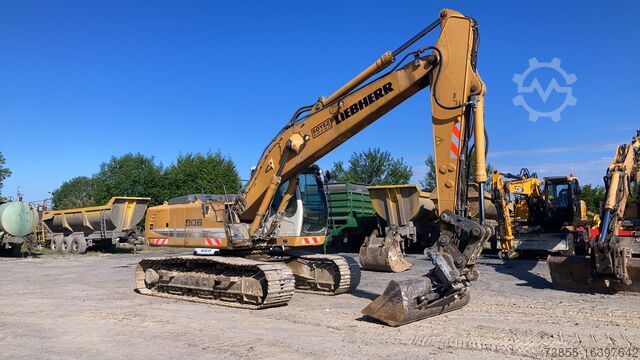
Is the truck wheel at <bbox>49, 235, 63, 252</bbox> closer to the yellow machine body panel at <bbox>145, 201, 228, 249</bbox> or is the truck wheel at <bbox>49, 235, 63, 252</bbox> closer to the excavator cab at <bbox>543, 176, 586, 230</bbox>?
the yellow machine body panel at <bbox>145, 201, 228, 249</bbox>

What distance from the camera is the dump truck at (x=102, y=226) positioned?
23594 mm

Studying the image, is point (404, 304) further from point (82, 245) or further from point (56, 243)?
point (56, 243)

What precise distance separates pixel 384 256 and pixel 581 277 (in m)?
5.02

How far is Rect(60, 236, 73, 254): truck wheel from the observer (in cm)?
2491

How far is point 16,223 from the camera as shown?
72.9 ft

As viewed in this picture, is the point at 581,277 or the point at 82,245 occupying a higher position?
the point at 82,245

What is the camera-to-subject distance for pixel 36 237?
26.2 m

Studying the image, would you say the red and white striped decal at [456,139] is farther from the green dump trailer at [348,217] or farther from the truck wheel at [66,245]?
the truck wheel at [66,245]

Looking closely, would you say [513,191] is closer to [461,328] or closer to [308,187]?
[308,187]

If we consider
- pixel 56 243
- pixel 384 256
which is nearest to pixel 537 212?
pixel 384 256

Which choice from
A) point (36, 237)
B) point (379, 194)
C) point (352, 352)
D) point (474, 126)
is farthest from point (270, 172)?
point (36, 237)

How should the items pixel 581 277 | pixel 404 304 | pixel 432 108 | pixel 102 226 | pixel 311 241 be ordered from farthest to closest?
1. pixel 102 226
2. pixel 581 277
3. pixel 311 241
4. pixel 432 108
5. pixel 404 304

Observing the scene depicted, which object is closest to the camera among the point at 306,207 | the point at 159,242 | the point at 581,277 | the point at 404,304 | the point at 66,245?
the point at 404,304

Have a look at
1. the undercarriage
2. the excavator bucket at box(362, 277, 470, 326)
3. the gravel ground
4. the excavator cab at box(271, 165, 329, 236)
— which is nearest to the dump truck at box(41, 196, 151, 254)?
the gravel ground
